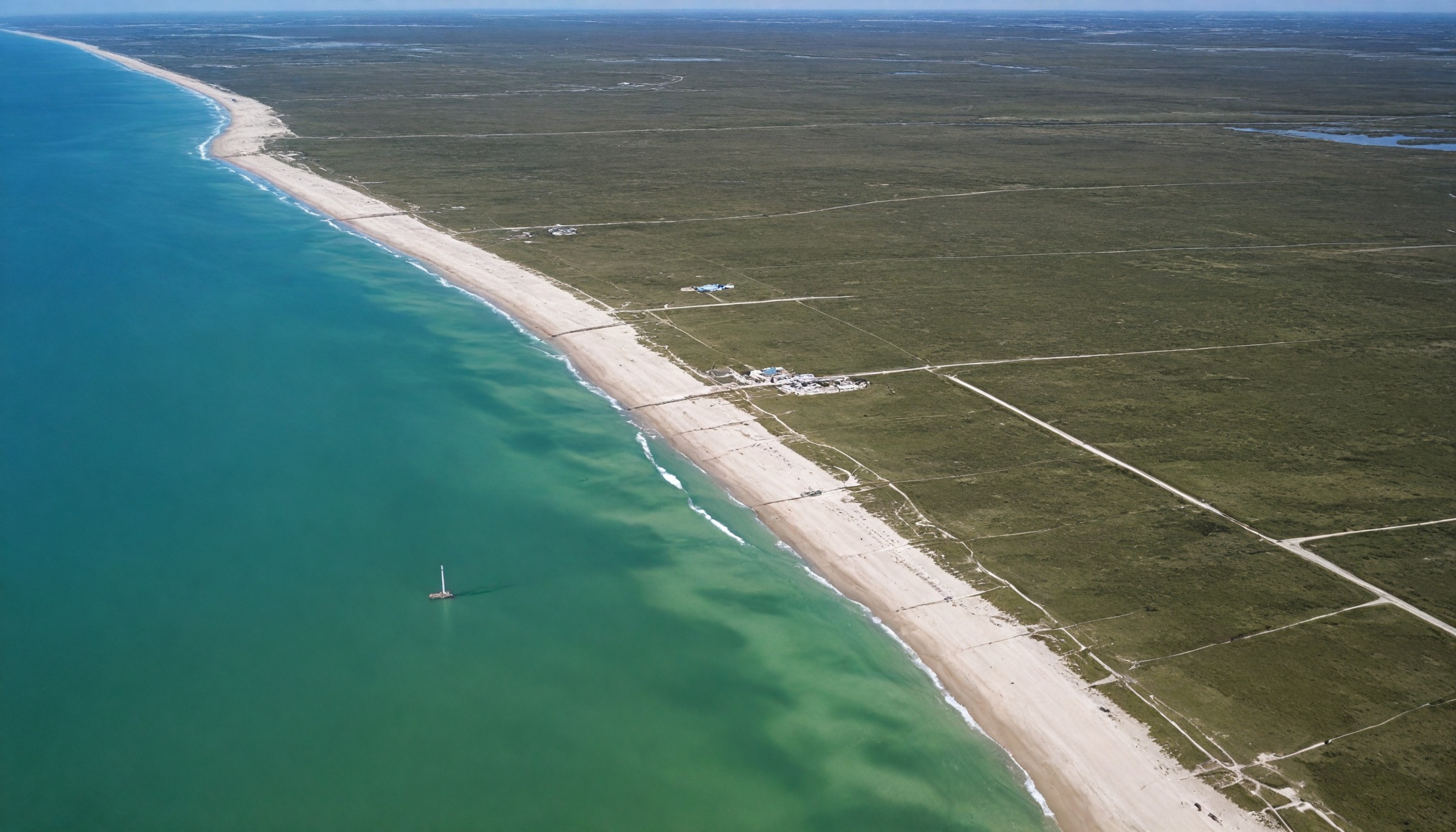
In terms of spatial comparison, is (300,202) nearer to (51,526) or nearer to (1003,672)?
(51,526)

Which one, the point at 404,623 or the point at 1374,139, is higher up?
the point at 1374,139

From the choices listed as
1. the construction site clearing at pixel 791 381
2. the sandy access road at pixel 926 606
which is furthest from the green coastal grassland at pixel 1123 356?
the construction site clearing at pixel 791 381

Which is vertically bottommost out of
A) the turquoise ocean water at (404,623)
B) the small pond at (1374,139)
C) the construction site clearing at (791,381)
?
the turquoise ocean water at (404,623)

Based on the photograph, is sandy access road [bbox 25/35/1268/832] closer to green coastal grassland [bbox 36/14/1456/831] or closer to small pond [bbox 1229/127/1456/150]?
green coastal grassland [bbox 36/14/1456/831]

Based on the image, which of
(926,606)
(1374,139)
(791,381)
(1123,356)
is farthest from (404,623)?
(1374,139)

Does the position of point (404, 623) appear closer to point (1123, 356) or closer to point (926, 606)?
point (926, 606)

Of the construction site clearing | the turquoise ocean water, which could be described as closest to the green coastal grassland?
the construction site clearing

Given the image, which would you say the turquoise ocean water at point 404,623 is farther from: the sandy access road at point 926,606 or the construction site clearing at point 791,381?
the construction site clearing at point 791,381

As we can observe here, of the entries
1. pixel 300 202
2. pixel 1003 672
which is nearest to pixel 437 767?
pixel 1003 672
